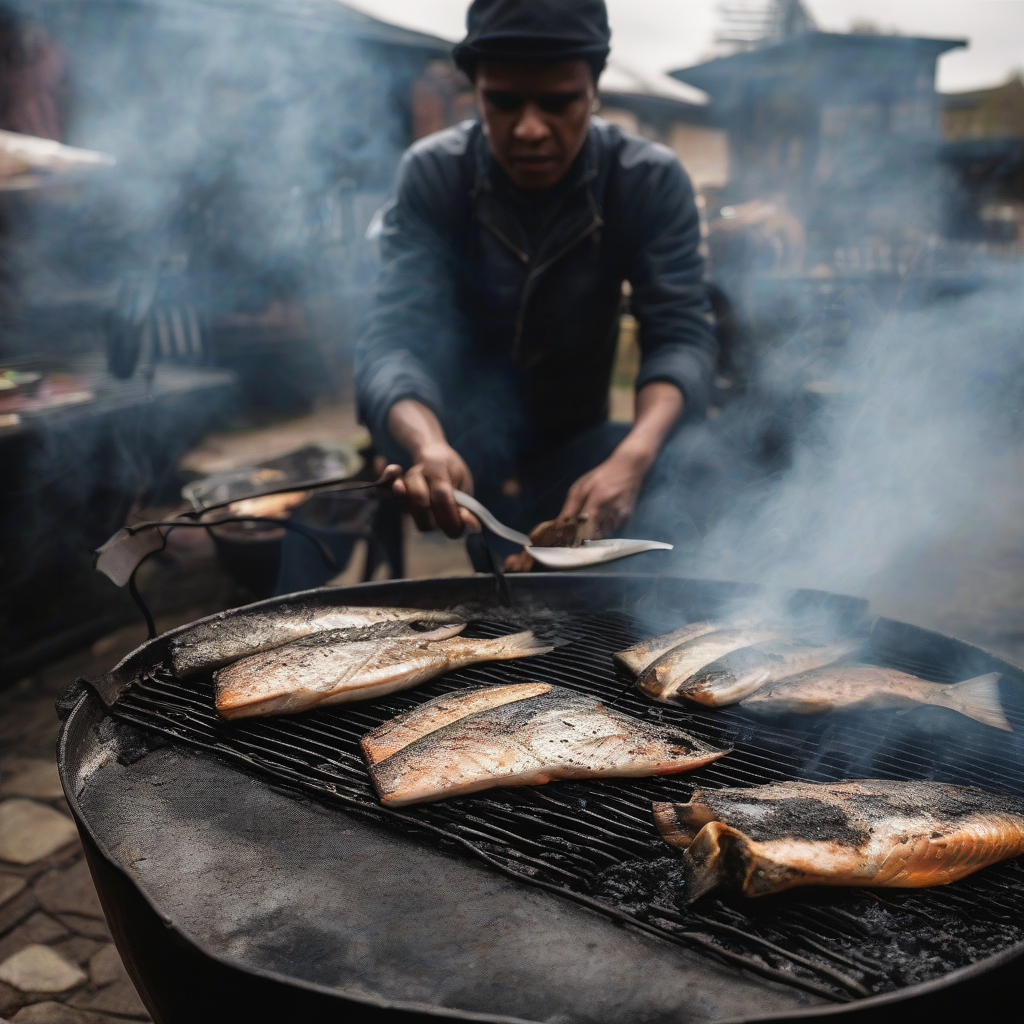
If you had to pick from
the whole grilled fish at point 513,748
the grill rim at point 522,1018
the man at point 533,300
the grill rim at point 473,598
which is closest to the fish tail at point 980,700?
the grill rim at point 473,598

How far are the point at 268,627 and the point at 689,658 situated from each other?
1265 mm

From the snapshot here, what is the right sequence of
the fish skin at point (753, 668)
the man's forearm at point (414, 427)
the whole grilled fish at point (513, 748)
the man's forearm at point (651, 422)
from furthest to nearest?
the man's forearm at point (651, 422), the man's forearm at point (414, 427), the fish skin at point (753, 668), the whole grilled fish at point (513, 748)

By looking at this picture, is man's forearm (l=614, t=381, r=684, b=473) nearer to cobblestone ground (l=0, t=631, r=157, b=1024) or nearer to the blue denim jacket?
the blue denim jacket

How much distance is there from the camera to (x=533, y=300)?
4168 millimetres

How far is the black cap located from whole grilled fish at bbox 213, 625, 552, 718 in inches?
92.3

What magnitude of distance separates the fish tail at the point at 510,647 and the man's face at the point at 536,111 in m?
2.23

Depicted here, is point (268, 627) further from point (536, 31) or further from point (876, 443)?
point (876, 443)

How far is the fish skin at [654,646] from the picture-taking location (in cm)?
232

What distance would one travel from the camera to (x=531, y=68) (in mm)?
3262

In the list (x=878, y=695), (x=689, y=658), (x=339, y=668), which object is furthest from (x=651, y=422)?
(x=339, y=668)

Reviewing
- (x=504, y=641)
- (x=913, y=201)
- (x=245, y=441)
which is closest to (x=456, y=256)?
(x=504, y=641)

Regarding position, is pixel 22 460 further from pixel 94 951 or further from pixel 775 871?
pixel 775 871

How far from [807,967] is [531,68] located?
3239 millimetres

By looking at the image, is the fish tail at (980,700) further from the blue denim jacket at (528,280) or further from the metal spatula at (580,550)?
the blue denim jacket at (528,280)
